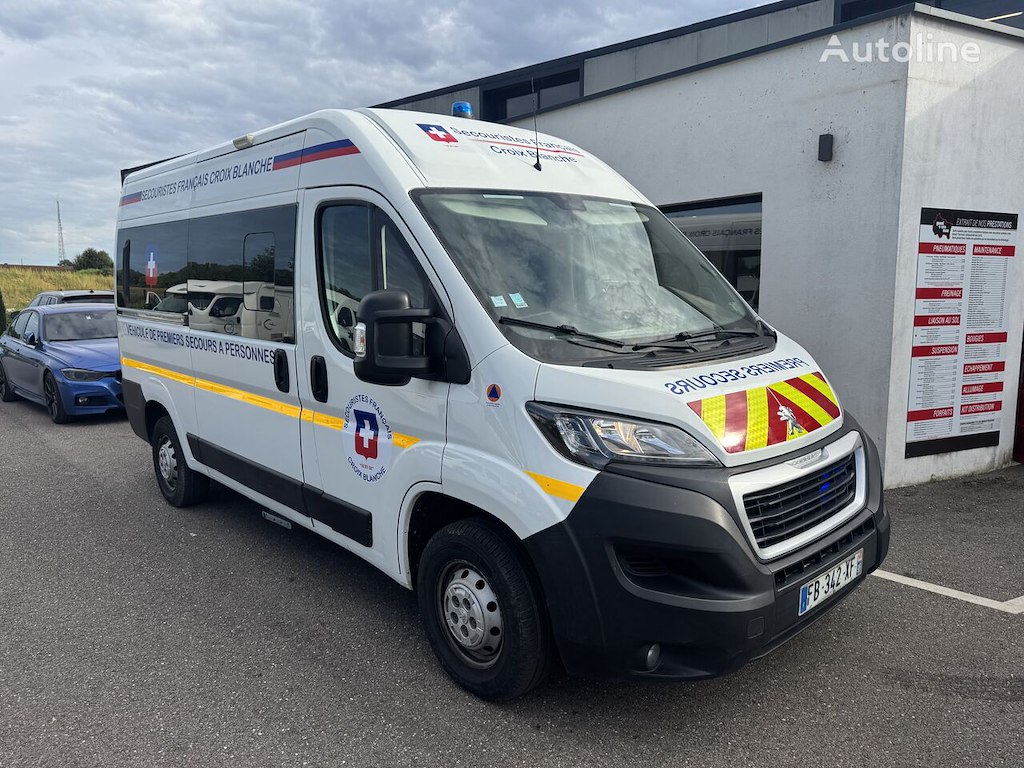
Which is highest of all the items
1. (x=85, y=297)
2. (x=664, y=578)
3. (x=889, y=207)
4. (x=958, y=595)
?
(x=889, y=207)

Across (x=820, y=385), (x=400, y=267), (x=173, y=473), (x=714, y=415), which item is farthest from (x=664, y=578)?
(x=173, y=473)

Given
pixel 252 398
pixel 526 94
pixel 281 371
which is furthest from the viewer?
pixel 526 94

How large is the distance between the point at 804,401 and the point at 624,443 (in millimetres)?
939

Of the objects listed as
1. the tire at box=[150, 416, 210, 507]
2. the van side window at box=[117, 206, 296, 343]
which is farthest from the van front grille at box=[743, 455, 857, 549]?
the tire at box=[150, 416, 210, 507]

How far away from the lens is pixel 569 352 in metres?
2.91

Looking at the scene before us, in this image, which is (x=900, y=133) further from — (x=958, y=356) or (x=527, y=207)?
(x=527, y=207)

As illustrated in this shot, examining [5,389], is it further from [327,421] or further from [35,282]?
[35,282]

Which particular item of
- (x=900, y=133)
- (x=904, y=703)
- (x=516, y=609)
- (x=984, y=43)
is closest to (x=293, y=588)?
(x=516, y=609)

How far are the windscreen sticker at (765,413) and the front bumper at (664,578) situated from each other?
132 millimetres

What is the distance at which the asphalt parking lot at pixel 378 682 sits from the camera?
2844 millimetres

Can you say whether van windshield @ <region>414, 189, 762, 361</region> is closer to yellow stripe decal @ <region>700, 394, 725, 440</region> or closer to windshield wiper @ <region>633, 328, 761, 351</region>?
windshield wiper @ <region>633, 328, 761, 351</region>

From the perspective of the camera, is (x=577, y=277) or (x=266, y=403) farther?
(x=266, y=403)

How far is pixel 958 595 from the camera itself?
4.16m

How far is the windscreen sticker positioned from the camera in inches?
107
